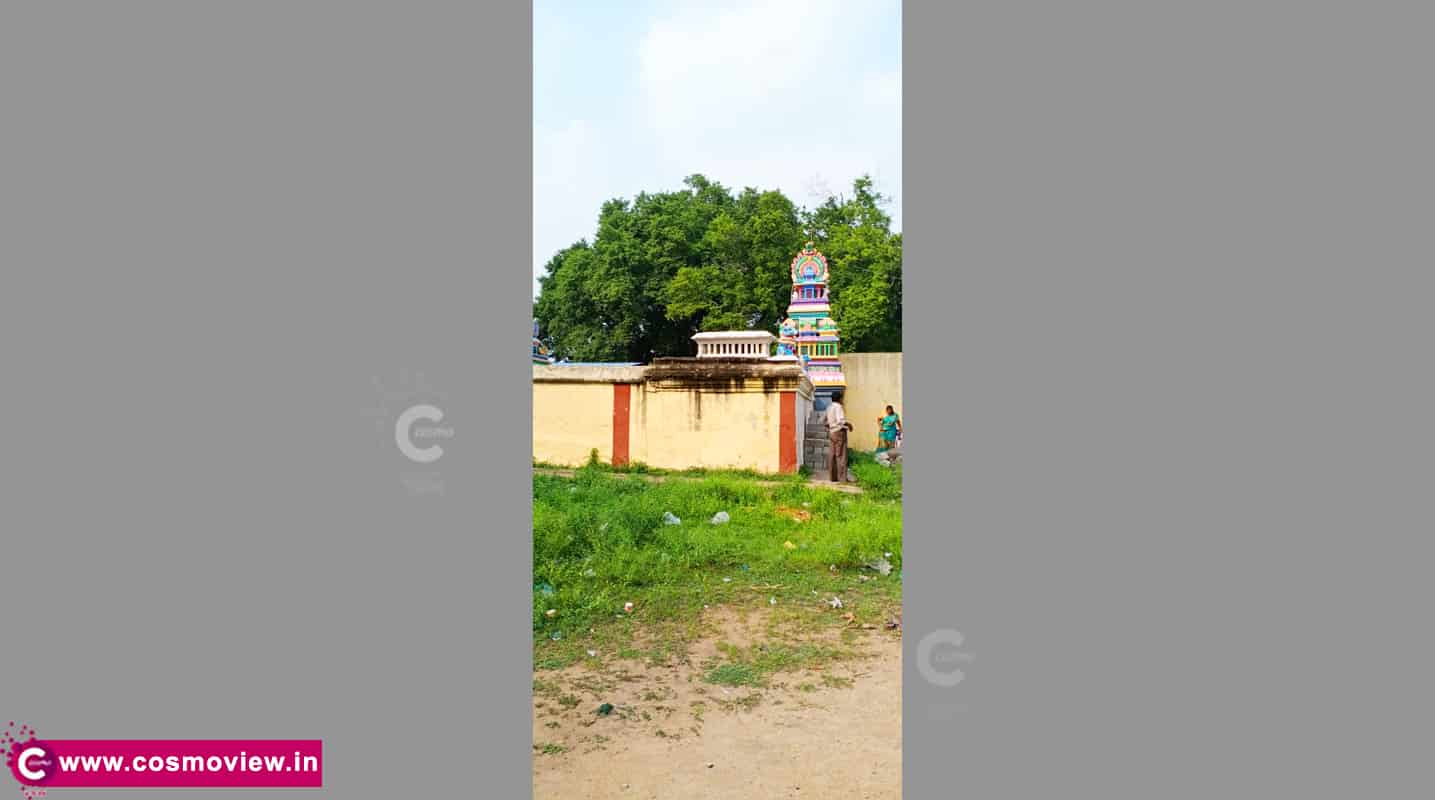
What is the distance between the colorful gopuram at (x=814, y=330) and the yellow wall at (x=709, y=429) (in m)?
3.61

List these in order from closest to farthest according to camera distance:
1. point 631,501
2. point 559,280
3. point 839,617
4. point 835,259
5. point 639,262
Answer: point 839,617 < point 631,501 < point 835,259 < point 639,262 < point 559,280

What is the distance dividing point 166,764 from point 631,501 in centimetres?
587

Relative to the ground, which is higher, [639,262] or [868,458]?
[639,262]

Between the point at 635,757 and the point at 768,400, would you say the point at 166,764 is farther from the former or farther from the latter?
the point at 768,400

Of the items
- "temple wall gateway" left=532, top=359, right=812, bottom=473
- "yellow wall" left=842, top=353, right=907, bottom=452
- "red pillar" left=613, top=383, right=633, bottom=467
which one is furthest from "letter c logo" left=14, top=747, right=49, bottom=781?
"yellow wall" left=842, top=353, right=907, bottom=452

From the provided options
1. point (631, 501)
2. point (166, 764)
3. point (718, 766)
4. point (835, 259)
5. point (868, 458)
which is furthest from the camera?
point (835, 259)

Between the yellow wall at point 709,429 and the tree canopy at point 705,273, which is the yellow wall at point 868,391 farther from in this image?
the yellow wall at point 709,429

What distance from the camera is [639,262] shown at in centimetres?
2012

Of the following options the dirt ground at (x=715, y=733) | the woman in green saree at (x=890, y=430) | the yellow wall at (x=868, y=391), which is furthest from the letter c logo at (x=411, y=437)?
the yellow wall at (x=868, y=391)

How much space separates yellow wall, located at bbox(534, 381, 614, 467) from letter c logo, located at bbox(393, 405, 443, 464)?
9079 mm

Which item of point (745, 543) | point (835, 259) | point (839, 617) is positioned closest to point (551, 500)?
point (745, 543)

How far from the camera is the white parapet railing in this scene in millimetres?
11086

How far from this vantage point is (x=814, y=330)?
13641mm

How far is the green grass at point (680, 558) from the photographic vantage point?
3984mm
